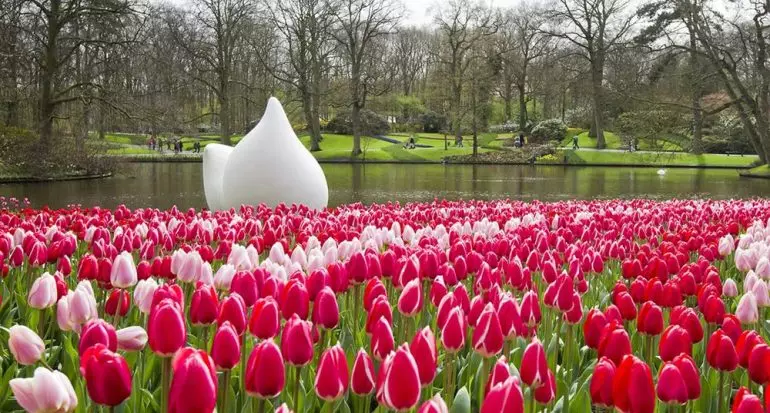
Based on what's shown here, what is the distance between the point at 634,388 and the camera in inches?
58.4

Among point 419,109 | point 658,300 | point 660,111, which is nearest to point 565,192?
point 660,111

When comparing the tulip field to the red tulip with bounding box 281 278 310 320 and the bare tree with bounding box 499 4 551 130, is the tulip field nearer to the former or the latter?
the red tulip with bounding box 281 278 310 320

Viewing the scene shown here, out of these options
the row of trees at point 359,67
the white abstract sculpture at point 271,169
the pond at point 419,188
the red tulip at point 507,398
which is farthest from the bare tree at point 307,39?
the red tulip at point 507,398

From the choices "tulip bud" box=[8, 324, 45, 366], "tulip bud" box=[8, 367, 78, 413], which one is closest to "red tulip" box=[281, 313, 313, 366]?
"tulip bud" box=[8, 367, 78, 413]


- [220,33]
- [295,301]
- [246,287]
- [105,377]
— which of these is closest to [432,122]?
[220,33]

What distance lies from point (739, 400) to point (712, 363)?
551 mm

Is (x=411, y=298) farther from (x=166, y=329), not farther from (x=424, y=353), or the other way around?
(x=166, y=329)

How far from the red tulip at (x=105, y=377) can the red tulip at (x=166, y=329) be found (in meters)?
0.23

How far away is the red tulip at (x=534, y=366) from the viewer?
1.73 metres

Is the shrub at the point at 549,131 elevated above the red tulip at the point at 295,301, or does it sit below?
above

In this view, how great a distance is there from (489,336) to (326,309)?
501 millimetres

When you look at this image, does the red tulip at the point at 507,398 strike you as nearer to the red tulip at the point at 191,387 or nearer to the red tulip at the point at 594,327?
the red tulip at the point at 191,387

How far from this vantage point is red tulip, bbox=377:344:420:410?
4.75 ft

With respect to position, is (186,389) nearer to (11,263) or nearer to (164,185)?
(11,263)
